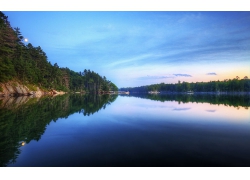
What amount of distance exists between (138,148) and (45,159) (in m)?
4.00

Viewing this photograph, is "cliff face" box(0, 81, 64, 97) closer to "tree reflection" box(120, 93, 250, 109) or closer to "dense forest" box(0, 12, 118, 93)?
"dense forest" box(0, 12, 118, 93)

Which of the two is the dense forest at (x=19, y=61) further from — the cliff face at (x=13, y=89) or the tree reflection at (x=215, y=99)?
the tree reflection at (x=215, y=99)

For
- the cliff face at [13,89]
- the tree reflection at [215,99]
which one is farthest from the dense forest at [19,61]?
the tree reflection at [215,99]

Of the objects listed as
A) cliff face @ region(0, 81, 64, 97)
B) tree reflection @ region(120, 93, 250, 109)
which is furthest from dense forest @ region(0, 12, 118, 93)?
tree reflection @ region(120, 93, 250, 109)

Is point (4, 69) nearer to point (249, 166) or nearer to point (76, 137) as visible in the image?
point (76, 137)

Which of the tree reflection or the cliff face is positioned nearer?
the tree reflection

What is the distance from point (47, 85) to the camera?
77.5 m

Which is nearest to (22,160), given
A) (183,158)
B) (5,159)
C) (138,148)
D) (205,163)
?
(5,159)

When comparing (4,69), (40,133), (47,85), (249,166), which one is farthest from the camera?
(47,85)

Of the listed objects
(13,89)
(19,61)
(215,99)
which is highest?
(19,61)

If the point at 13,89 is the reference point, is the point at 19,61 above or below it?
above

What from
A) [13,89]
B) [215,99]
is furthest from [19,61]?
[215,99]

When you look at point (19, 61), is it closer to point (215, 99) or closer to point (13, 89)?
point (13, 89)

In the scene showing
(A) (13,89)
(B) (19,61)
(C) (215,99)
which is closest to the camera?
(A) (13,89)
